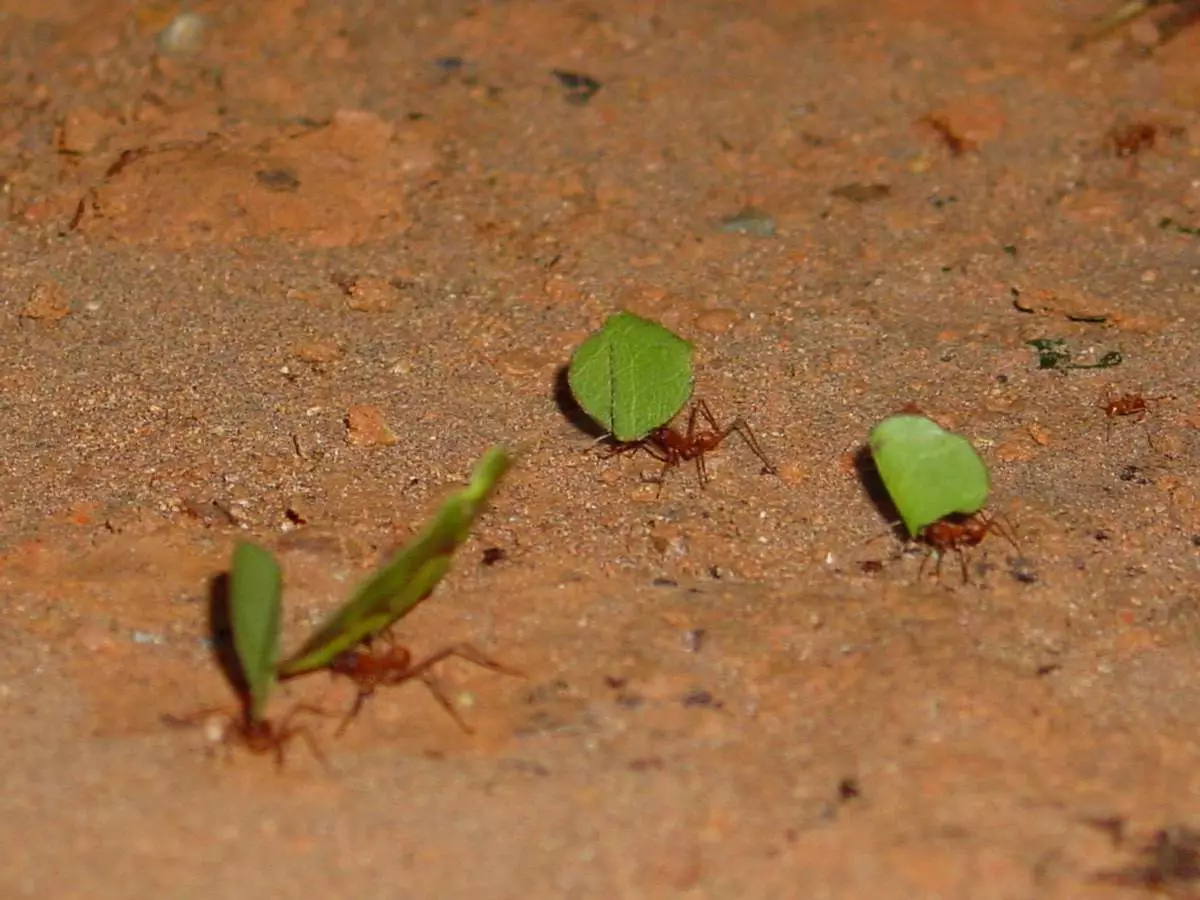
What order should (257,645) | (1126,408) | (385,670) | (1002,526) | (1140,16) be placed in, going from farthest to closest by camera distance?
(1140,16) → (1126,408) → (1002,526) → (385,670) → (257,645)

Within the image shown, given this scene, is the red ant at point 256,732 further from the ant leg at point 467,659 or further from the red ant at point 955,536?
the red ant at point 955,536

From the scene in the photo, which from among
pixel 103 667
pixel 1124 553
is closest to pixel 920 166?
pixel 1124 553

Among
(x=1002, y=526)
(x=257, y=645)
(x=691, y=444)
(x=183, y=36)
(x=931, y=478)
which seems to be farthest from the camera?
(x=183, y=36)

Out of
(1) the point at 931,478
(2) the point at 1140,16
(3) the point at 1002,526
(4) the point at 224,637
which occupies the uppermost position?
(2) the point at 1140,16

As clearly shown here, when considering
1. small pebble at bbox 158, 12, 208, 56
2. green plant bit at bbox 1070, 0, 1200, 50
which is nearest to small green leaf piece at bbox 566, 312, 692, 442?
small pebble at bbox 158, 12, 208, 56

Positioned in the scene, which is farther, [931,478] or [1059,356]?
[1059,356]

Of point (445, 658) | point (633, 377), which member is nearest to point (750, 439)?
point (633, 377)

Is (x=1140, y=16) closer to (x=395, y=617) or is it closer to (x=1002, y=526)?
(x=1002, y=526)
